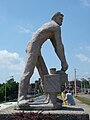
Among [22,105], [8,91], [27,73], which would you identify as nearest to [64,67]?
[27,73]

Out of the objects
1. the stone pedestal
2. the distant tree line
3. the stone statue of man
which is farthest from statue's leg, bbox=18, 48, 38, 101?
the distant tree line

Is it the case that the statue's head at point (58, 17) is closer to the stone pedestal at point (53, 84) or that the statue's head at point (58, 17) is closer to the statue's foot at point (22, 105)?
the stone pedestal at point (53, 84)

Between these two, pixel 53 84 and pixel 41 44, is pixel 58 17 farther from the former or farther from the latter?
pixel 53 84

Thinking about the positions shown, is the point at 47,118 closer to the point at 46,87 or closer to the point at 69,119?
the point at 69,119

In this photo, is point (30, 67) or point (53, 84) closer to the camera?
point (53, 84)

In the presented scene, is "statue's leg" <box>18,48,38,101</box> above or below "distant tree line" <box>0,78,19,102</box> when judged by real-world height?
above

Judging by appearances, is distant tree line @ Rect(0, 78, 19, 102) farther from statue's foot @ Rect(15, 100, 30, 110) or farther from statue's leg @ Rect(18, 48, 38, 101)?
statue's foot @ Rect(15, 100, 30, 110)

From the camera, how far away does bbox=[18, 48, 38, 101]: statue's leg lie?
9.09 metres

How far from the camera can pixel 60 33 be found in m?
9.63

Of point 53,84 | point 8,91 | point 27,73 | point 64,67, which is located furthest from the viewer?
point 8,91

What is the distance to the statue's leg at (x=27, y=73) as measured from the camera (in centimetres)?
909

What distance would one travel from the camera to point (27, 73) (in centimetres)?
923

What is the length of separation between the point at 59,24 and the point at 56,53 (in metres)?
0.96

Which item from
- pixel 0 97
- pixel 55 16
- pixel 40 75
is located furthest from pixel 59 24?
pixel 0 97
